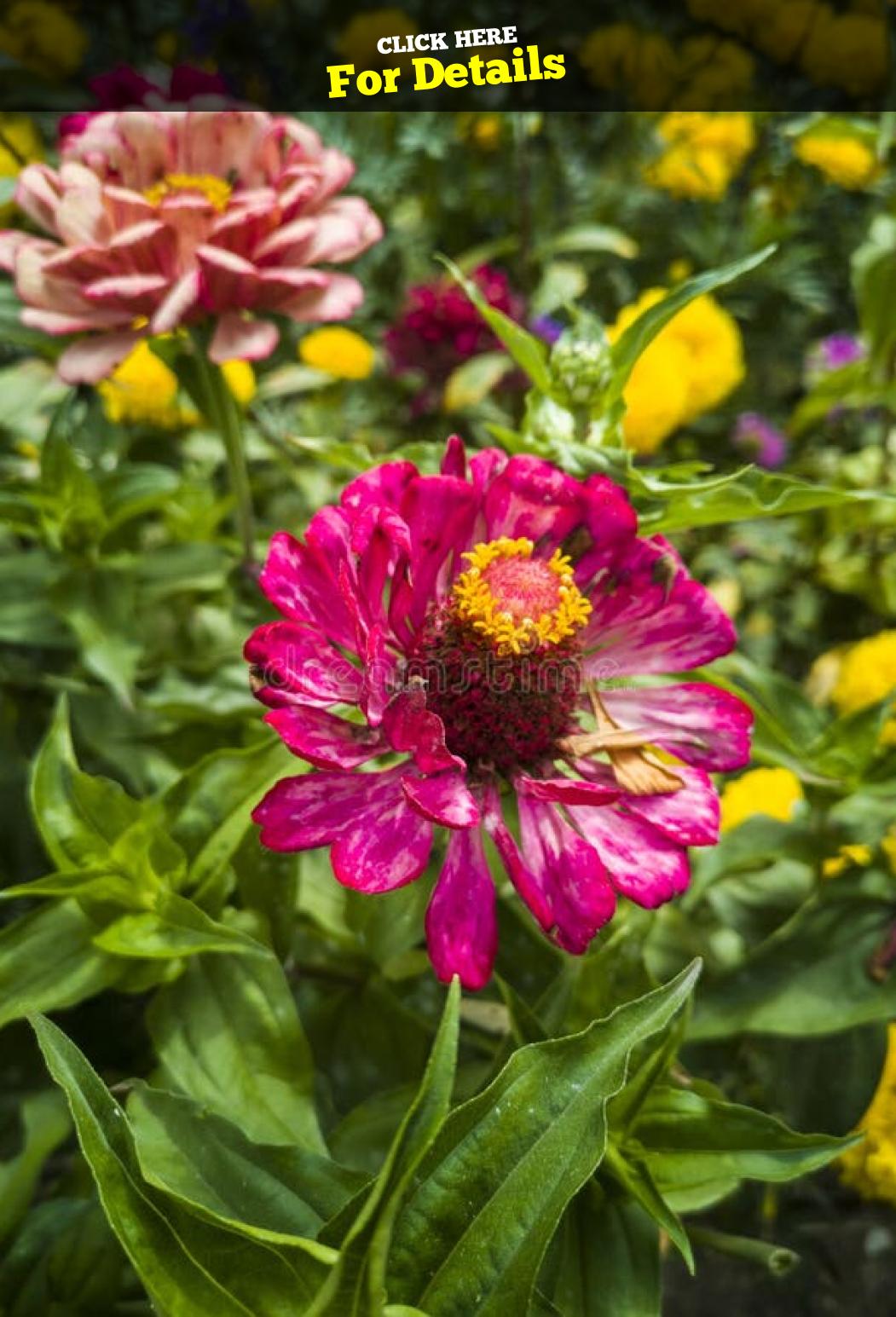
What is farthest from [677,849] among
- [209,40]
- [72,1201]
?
[209,40]

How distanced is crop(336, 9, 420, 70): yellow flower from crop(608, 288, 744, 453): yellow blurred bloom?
1.30 feet

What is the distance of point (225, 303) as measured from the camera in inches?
24.2

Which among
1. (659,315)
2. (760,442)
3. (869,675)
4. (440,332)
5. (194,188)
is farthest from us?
(760,442)

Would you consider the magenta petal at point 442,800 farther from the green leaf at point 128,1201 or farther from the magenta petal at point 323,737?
the green leaf at point 128,1201

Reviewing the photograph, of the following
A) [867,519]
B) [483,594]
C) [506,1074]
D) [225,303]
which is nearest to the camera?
[506,1074]

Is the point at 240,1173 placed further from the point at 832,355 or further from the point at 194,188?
the point at 832,355

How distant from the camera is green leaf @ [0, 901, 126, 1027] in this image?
481 mm

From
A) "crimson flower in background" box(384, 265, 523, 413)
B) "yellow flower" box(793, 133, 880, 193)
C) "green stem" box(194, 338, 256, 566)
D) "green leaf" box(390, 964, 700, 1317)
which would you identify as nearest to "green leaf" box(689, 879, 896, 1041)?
"green leaf" box(390, 964, 700, 1317)

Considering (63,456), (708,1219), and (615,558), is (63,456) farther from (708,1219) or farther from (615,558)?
(708,1219)

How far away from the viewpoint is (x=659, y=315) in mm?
512

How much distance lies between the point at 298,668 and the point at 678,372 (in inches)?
23.2

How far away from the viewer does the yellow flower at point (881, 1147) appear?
67 cm

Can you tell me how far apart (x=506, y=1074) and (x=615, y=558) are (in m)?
Answer: 0.22

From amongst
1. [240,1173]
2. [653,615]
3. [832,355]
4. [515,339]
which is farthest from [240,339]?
[832,355]
